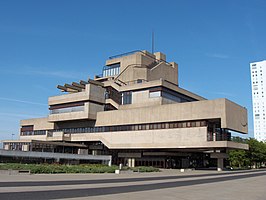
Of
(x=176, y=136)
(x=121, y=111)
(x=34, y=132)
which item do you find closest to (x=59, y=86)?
(x=34, y=132)

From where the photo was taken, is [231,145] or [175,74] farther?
[175,74]

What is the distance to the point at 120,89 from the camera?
7544 cm

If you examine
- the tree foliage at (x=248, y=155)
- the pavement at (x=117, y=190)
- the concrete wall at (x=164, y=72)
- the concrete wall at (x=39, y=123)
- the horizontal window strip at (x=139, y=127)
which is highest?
the concrete wall at (x=164, y=72)

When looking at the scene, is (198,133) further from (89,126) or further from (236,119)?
(89,126)

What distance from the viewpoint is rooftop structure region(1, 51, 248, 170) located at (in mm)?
56812

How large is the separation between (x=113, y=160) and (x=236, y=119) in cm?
3046

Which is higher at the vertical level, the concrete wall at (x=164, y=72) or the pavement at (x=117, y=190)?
the concrete wall at (x=164, y=72)

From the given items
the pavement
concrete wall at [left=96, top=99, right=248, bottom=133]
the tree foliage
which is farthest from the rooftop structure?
the pavement

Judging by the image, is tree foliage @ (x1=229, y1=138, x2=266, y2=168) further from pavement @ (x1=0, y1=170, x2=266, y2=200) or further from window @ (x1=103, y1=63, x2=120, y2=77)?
pavement @ (x1=0, y1=170, x2=266, y2=200)

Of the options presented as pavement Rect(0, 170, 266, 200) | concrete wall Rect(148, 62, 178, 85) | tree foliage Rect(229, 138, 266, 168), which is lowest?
pavement Rect(0, 170, 266, 200)

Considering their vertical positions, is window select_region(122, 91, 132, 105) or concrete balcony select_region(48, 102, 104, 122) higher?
window select_region(122, 91, 132, 105)

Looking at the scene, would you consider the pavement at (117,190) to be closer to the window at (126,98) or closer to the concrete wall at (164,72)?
the window at (126,98)

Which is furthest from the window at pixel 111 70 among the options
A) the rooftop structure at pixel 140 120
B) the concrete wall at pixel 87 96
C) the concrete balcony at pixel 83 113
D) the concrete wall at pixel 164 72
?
the concrete balcony at pixel 83 113

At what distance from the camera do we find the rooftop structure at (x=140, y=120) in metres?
56.8
